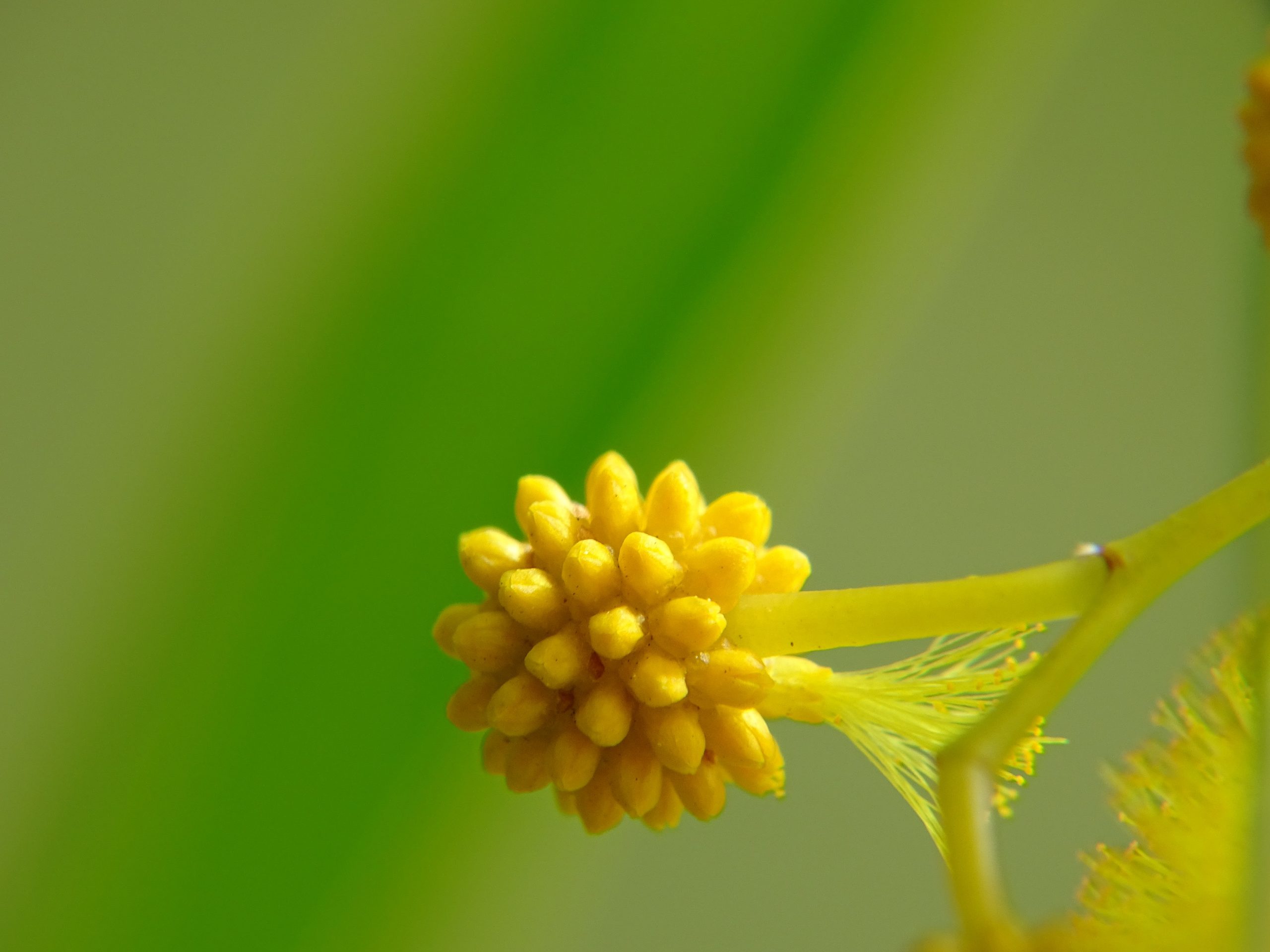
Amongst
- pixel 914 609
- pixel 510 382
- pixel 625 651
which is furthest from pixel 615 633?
pixel 510 382

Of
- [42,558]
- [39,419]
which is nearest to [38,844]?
[42,558]

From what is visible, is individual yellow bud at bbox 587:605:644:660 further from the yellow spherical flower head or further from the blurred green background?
the blurred green background

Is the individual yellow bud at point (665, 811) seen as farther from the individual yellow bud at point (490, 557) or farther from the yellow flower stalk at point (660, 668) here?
the individual yellow bud at point (490, 557)

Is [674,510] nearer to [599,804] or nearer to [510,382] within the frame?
[599,804]

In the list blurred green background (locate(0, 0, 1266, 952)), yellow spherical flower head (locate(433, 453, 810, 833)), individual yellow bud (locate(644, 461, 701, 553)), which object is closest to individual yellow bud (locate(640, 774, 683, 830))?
yellow spherical flower head (locate(433, 453, 810, 833))

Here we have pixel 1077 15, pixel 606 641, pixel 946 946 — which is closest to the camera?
pixel 946 946

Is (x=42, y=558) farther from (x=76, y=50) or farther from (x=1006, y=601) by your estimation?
(x=1006, y=601)
